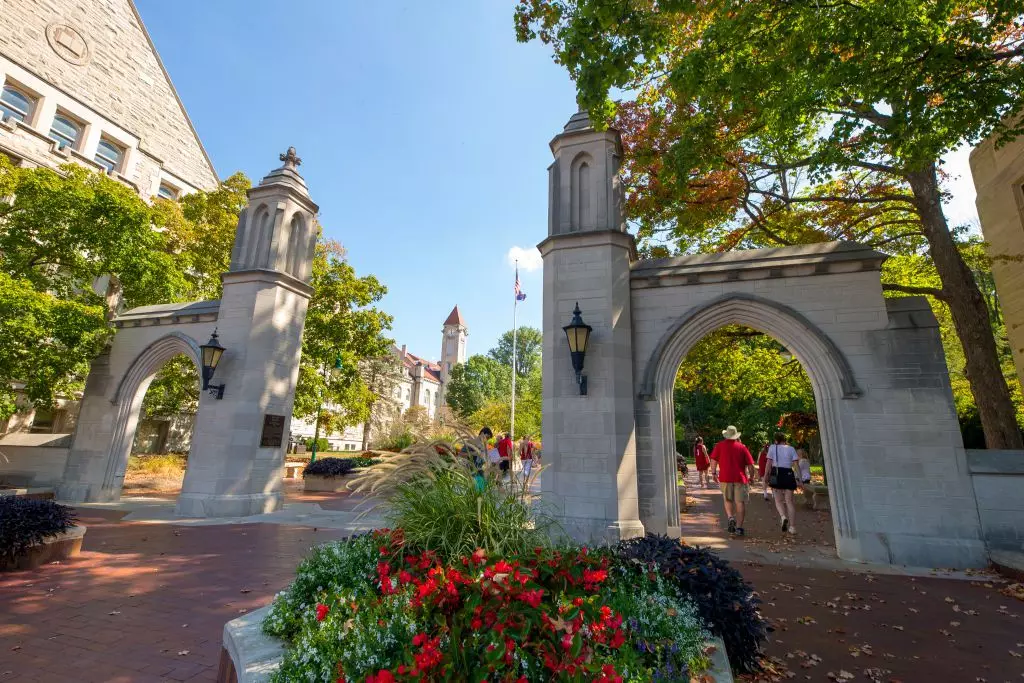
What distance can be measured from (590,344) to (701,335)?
2.06 metres

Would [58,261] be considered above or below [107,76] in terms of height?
below

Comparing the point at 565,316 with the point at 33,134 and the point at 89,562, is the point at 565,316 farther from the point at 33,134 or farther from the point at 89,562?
the point at 33,134

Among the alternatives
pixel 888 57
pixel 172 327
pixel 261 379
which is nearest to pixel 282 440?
pixel 261 379

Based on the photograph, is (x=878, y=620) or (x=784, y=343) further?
(x=784, y=343)

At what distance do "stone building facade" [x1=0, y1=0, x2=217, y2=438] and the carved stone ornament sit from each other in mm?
40

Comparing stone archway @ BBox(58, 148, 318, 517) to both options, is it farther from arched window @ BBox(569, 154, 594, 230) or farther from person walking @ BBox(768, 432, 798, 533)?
person walking @ BBox(768, 432, 798, 533)

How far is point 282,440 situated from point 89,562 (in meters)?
5.02

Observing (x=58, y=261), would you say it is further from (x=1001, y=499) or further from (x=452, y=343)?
(x=452, y=343)

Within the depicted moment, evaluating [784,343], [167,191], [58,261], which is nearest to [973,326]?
[784,343]

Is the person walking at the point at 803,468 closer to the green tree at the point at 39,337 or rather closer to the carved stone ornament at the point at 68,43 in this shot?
the green tree at the point at 39,337

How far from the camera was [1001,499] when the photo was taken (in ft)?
22.0

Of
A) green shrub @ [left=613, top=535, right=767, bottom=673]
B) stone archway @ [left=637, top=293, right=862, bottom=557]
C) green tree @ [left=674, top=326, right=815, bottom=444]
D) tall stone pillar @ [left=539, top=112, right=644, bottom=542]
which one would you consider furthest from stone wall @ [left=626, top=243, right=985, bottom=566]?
green shrub @ [left=613, top=535, right=767, bottom=673]

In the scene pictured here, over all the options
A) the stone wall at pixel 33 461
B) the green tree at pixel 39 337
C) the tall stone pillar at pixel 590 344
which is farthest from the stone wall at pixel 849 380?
the stone wall at pixel 33 461

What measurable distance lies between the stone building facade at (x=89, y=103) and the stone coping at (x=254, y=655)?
71.1 feet
